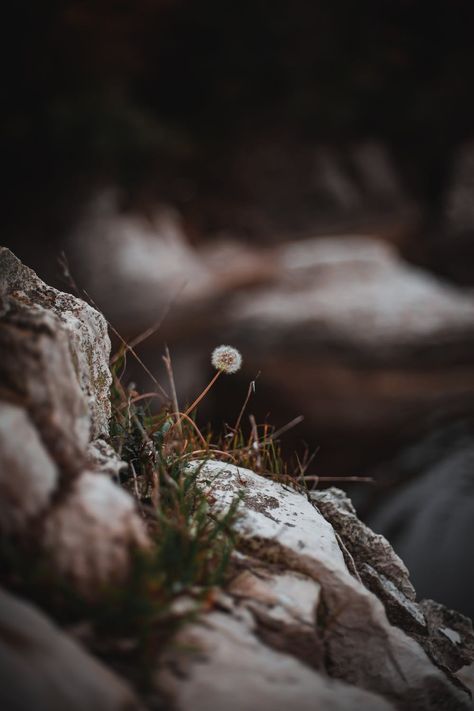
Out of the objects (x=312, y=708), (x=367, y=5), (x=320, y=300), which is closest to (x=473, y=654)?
(x=312, y=708)

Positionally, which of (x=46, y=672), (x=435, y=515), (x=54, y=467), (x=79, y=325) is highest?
(x=435, y=515)

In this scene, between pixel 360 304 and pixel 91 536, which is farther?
pixel 360 304

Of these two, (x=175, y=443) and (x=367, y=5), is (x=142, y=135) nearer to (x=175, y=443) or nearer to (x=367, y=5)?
(x=367, y=5)

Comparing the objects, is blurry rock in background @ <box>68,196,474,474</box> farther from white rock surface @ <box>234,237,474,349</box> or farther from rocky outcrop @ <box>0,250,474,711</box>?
rocky outcrop @ <box>0,250,474,711</box>

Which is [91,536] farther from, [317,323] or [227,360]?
[317,323]

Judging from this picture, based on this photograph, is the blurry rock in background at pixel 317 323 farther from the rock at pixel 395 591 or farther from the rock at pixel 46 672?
the rock at pixel 46 672

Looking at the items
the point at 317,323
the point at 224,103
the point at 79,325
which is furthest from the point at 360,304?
the point at 224,103
